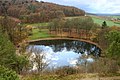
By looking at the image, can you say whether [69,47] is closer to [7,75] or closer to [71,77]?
[71,77]

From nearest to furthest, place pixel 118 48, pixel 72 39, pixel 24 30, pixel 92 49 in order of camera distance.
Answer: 1. pixel 118 48
2. pixel 92 49
3. pixel 24 30
4. pixel 72 39

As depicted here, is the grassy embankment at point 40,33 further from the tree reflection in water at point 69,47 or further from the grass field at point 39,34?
the tree reflection in water at point 69,47

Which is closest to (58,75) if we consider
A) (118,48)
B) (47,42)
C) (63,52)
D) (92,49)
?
(118,48)

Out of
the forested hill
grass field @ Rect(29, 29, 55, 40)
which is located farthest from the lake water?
the forested hill

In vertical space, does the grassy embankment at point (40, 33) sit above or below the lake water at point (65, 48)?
above

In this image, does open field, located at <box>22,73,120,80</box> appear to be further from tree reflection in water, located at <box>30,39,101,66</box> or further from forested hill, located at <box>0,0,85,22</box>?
forested hill, located at <box>0,0,85,22</box>

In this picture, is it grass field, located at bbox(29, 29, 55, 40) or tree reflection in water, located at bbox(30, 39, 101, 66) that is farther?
grass field, located at bbox(29, 29, 55, 40)

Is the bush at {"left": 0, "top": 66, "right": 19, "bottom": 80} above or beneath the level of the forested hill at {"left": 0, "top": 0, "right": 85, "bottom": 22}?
above

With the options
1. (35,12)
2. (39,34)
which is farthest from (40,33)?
(35,12)

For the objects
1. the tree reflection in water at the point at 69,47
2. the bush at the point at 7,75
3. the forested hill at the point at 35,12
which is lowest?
the tree reflection in water at the point at 69,47

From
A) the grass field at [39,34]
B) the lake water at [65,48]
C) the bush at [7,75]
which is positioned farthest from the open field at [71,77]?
the grass field at [39,34]

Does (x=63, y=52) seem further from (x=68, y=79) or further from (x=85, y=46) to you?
(x=68, y=79)
